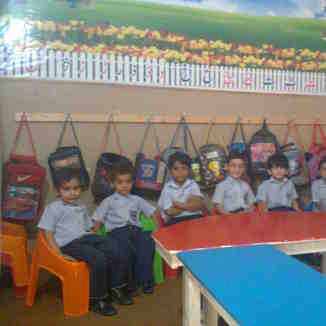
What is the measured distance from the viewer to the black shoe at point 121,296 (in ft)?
8.09

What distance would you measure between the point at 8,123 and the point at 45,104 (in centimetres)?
33

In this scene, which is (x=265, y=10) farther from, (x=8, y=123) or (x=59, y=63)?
(x=8, y=123)

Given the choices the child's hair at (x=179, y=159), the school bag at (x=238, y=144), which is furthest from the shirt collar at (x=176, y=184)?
the school bag at (x=238, y=144)

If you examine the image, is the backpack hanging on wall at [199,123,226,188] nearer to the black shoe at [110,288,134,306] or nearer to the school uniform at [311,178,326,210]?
the school uniform at [311,178,326,210]

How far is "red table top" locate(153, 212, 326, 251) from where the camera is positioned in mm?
1698

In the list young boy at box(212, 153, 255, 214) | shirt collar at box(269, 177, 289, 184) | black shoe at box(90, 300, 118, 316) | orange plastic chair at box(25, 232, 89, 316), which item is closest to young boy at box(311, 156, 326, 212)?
shirt collar at box(269, 177, 289, 184)

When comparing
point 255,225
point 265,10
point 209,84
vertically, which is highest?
point 265,10

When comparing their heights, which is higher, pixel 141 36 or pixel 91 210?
pixel 141 36

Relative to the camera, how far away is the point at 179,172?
3039 mm

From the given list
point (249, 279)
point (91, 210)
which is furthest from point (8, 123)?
point (249, 279)

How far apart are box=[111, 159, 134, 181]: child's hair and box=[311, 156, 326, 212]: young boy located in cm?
169

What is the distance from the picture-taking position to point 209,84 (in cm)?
348

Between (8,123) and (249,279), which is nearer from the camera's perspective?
(249,279)

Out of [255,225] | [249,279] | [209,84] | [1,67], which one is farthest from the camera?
[209,84]
